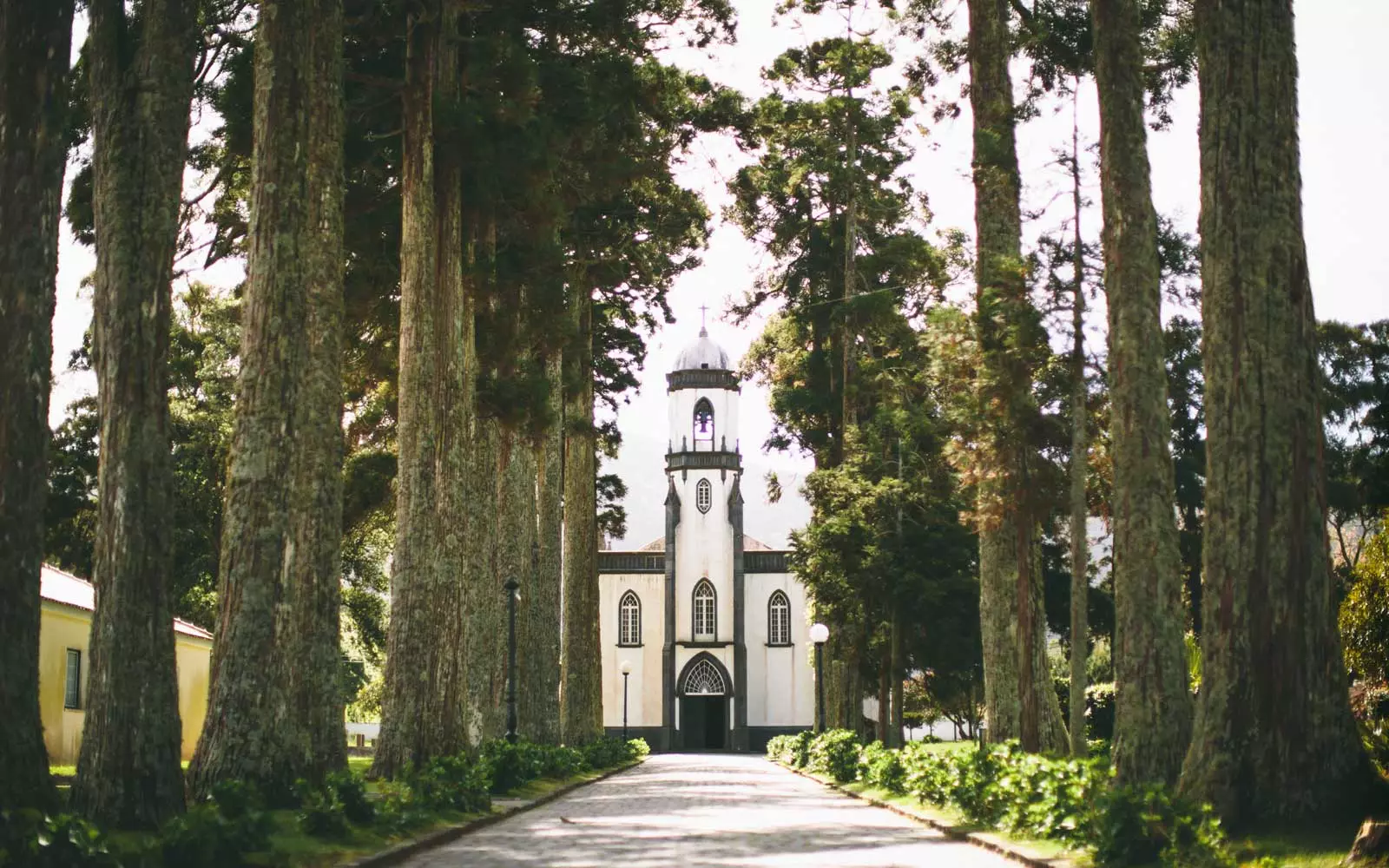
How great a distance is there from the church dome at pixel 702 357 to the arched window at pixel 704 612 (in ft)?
34.0

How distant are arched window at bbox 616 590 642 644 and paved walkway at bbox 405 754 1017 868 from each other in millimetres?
49423

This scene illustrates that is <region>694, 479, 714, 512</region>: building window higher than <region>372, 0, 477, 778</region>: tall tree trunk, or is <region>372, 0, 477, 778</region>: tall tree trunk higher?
<region>694, 479, 714, 512</region>: building window

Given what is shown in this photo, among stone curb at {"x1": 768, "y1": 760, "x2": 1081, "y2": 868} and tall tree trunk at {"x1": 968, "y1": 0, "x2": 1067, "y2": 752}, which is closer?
stone curb at {"x1": 768, "y1": 760, "x2": 1081, "y2": 868}

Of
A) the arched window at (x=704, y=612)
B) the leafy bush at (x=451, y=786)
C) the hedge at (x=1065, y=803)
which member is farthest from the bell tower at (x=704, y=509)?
the leafy bush at (x=451, y=786)

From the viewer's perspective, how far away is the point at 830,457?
115 ft

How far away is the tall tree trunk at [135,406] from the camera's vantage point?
32.0ft

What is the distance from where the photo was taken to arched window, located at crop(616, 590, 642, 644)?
7244 centimetres

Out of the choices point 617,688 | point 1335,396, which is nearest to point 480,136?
point 1335,396

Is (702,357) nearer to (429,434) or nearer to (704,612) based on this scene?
(704,612)

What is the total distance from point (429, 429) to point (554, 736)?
14388mm

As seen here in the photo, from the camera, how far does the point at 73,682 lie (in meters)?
31.0

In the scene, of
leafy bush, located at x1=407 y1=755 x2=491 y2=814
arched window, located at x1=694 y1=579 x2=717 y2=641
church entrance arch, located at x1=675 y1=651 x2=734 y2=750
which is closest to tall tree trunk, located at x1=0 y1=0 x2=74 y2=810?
leafy bush, located at x1=407 y1=755 x2=491 y2=814

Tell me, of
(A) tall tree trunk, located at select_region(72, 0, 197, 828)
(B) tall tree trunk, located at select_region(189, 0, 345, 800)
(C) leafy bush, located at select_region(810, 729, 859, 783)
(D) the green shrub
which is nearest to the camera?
(A) tall tree trunk, located at select_region(72, 0, 197, 828)

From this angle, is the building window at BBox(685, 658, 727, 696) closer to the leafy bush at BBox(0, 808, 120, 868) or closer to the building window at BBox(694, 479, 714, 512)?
the building window at BBox(694, 479, 714, 512)
